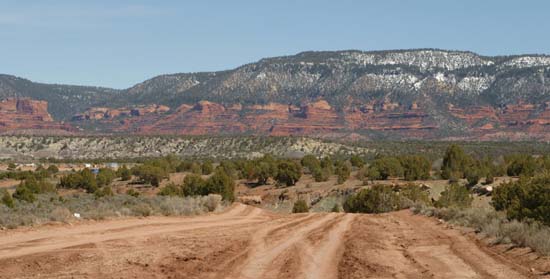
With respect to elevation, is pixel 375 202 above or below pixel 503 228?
below

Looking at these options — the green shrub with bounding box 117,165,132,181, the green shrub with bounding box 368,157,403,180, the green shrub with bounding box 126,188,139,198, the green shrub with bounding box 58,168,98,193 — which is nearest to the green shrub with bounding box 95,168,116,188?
the green shrub with bounding box 117,165,132,181

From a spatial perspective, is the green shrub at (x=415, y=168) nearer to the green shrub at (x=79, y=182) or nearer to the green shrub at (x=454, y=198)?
the green shrub at (x=454, y=198)

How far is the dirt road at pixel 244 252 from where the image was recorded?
1686 centimetres

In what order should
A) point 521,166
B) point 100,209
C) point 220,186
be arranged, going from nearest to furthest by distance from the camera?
point 100,209, point 220,186, point 521,166

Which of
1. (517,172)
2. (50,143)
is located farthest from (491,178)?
→ (50,143)

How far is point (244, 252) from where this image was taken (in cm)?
2008

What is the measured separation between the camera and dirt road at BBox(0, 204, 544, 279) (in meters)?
16.9

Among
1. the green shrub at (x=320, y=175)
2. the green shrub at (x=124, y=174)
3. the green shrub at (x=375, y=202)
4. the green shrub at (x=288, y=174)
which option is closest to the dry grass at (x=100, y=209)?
the green shrub at (x=375, y=202)

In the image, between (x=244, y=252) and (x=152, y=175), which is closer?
(x=244, y=252)

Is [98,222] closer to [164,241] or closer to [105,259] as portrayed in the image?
[164,241]

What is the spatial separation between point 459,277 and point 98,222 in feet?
49.9

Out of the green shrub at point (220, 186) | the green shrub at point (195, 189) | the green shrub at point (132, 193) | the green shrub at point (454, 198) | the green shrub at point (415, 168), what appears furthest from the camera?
the green shrub at point (415, 168)

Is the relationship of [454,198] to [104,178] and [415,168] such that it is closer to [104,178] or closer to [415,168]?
[415,168]

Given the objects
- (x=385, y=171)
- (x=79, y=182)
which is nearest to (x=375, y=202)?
(x=385, y=171)
